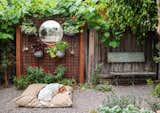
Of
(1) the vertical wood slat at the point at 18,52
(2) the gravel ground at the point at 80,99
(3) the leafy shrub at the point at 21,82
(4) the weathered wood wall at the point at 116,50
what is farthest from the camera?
(4) the weathered wood wall at the point at 116,50

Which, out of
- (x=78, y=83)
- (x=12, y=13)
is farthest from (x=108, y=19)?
(x=12, y=13)

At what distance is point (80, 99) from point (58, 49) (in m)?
1.52

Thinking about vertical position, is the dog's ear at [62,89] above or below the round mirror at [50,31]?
below

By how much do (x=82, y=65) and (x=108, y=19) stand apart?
127 centimetres

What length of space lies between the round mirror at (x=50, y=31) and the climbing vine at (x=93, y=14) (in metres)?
0.22

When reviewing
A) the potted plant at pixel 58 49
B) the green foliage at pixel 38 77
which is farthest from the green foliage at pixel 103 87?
the potted plant at pixel 58 49

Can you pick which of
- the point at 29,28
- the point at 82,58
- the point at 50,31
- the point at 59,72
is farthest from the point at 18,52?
the point at 82,58

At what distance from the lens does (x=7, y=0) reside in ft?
25.2

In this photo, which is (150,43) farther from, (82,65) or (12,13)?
(12,13)

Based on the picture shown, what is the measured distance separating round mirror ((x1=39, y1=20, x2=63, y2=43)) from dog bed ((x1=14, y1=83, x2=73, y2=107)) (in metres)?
1.46

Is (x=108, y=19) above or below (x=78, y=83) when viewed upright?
above

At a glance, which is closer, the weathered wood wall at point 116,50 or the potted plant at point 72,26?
the potted plant at point 72,26

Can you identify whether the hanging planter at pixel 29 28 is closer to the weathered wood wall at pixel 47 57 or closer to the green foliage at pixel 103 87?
the weathered wood wall at pixel 47 57

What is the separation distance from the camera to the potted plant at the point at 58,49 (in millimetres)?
7332
